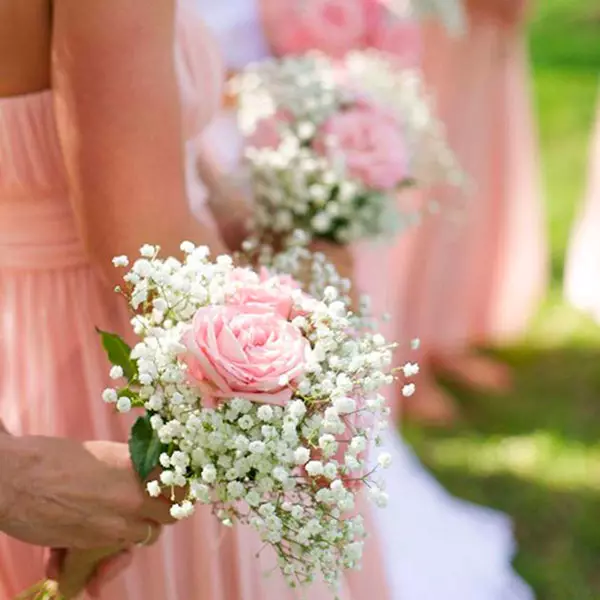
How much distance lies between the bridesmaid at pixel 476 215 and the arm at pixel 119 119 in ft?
11.8

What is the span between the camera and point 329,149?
8.90 feet

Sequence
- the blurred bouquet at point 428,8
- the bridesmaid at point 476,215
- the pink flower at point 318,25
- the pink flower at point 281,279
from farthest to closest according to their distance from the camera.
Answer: the bridesmaid at point 476,215 → the blurred bouquet at point 428,8 → the pink flower at point 318,25 → the pink flower at point 281,279

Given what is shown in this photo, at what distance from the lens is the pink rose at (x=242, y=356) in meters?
1.31

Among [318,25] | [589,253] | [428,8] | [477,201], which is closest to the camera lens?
[318,25]

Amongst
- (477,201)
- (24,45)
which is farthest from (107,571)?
(477,201)

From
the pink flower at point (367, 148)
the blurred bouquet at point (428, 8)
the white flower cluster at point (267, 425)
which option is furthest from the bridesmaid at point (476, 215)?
the white flower cluster at point (267, 425)

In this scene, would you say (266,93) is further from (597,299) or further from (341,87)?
(597,299)

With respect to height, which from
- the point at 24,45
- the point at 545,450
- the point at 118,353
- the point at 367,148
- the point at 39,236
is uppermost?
the point at 24,45

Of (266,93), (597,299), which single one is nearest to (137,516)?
(266,93)

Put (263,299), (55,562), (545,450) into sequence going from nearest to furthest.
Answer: (263,299)
(55,562)
(545,450)

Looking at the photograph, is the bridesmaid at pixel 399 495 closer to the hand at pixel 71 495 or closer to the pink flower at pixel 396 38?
the pink flower at pixel 396 38

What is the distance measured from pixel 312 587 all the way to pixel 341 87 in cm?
154

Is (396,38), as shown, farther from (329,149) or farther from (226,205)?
(226,205)

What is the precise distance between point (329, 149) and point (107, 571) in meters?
1.38
